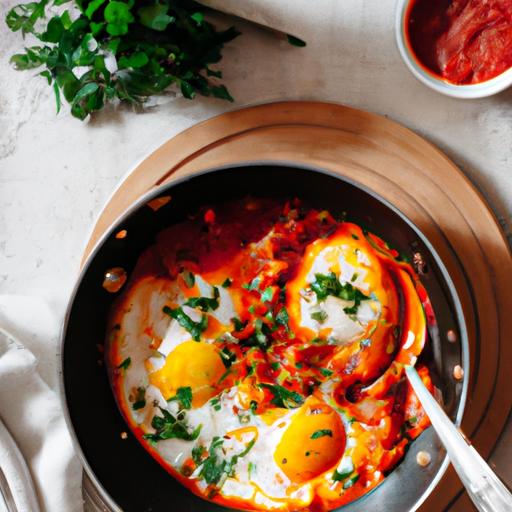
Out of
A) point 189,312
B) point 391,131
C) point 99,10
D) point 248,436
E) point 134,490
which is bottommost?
point 134,490

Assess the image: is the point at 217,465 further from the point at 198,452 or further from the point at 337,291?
the point at 337,291

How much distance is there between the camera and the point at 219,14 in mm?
1749

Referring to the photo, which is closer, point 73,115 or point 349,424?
point 349,424

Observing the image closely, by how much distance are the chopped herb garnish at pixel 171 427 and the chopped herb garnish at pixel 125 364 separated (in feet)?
0.43

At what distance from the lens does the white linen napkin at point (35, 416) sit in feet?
5.60

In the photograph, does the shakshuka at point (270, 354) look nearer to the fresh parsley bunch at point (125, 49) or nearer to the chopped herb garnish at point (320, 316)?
the chopped herb garnish at point (320, 316)

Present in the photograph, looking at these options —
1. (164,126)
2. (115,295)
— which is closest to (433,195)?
(164,126)

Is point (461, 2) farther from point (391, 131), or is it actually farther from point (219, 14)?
point (219, 14)

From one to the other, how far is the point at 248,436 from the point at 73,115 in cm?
91

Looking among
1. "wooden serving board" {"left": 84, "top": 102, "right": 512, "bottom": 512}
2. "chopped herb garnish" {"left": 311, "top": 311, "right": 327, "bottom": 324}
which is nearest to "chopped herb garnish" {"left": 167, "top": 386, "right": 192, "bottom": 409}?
"chopped herb garnish" {"left": 311, "top": 311, "right": 327, "bottom": 324}

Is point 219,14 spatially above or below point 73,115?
above

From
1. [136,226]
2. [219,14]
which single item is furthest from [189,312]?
[219,14]

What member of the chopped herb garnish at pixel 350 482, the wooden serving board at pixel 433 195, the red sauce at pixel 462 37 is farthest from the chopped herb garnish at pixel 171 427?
the red sauce at pixel 462 37

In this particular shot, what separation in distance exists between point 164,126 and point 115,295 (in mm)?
439
